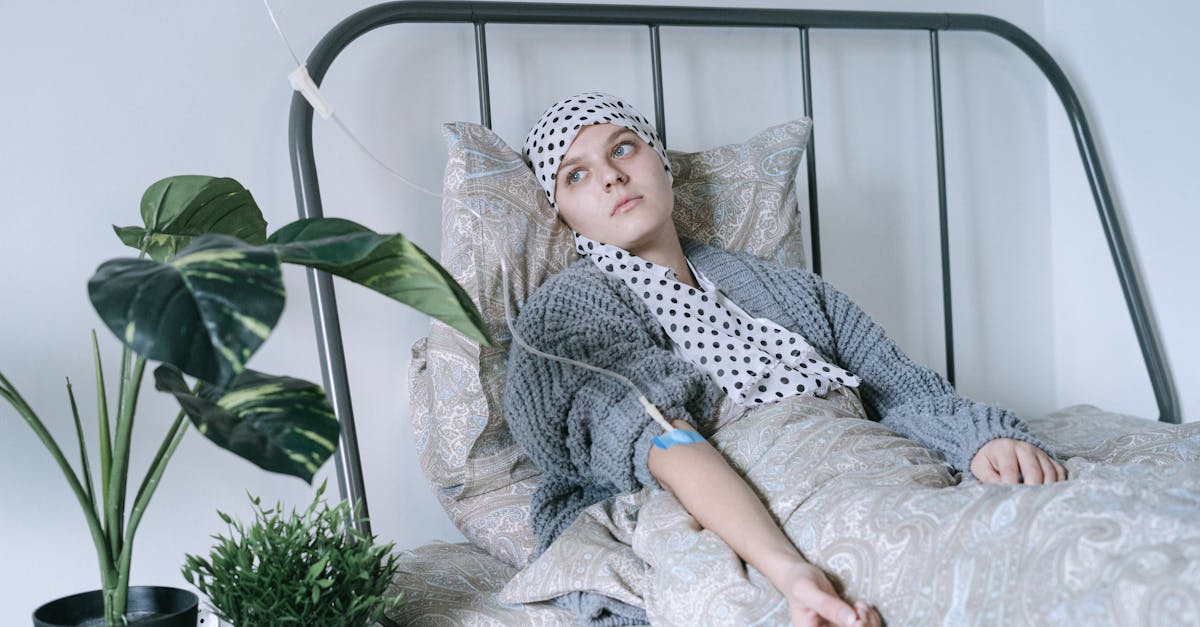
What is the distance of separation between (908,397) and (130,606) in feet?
3.11

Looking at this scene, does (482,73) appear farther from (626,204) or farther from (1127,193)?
(1127,193)

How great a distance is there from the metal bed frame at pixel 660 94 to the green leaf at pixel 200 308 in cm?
58

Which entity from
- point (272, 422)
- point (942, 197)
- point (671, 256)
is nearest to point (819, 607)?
point (272, 422)

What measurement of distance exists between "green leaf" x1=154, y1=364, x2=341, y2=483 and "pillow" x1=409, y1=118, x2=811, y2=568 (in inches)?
16.4

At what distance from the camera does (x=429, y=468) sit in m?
1.42

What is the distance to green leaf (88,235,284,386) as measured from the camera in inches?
29.0

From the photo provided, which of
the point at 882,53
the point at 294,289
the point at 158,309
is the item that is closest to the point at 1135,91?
the point at 882,53

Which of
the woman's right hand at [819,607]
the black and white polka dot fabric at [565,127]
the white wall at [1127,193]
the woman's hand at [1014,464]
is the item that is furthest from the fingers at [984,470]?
the white wall at [1127,193]

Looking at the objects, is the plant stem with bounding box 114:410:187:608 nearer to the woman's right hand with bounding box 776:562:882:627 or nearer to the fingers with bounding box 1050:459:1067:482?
the woman's right hand with bounding box 776:562:882:627

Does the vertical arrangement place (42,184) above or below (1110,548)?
above

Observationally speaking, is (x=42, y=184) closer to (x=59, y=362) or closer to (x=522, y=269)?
(x=59, y=362)

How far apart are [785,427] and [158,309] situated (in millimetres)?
718

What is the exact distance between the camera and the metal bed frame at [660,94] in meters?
1.36

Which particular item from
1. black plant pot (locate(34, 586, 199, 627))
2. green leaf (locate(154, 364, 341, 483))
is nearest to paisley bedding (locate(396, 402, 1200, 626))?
A: black plant pot (locate(34, 586, 199, 627))
